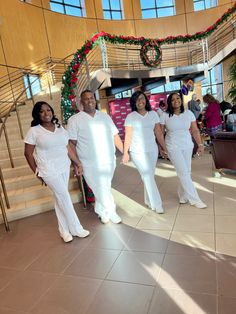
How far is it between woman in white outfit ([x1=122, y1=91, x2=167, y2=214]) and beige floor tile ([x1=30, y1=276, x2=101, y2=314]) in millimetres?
1420

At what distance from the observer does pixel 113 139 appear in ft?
9.46

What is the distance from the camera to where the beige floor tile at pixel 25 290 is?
5.94 ft

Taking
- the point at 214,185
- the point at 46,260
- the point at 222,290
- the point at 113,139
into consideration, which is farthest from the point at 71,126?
the point at 214,185

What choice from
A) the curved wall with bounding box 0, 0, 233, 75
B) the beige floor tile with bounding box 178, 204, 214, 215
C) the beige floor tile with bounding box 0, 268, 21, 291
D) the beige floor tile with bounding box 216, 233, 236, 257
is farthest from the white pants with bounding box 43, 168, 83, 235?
the curved wall with bounding box 0, 0, 233, 75

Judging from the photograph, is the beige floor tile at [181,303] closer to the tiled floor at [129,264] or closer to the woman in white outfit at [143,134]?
the tiled floor at [129,264]

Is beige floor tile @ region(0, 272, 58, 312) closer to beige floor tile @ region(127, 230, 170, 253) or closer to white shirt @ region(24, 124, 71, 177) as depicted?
beige floor tile @ region(127, 230, 170, 253)

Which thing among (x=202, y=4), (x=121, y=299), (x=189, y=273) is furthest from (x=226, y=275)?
(x=202, y=4)

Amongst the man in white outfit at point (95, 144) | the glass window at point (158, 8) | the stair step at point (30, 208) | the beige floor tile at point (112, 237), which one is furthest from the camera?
the glass window at point (158, 8)

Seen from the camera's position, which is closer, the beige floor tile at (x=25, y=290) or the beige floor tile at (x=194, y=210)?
the beige floor tile at (x=25, y=290)

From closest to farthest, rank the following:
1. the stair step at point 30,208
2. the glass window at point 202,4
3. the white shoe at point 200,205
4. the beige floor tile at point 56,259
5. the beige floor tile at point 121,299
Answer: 1. the beige floor tile at point 121,299
2. the beige floor tile at point 56,259
3. the white shoe at point 200,205
4. the stair step at point 30,208
5. the glass window at point 202,4

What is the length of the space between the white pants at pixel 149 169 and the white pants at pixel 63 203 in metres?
0.90

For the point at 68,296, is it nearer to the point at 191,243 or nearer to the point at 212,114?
the point at 191,243

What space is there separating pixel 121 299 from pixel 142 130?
1778mm

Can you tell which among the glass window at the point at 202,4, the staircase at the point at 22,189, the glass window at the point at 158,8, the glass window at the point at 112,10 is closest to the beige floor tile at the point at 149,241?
the staircase at the point at 22,189
